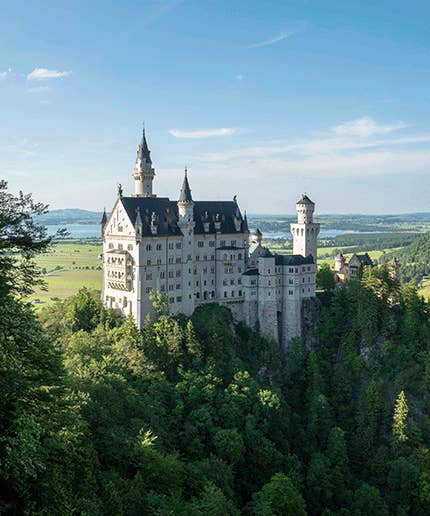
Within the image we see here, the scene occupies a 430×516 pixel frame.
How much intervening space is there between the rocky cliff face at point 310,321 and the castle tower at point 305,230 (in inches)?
338

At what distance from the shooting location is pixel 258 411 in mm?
82750

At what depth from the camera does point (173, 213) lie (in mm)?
96938

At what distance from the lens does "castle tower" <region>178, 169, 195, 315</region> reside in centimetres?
9594

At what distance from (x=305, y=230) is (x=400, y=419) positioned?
1500 inches

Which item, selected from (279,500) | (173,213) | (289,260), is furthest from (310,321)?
(279,500)

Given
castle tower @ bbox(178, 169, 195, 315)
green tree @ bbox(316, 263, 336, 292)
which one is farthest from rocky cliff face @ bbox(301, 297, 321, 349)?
castle tower @ bbox(178, 169, 195, 315)

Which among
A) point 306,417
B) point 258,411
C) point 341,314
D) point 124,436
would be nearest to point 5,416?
point 124,436

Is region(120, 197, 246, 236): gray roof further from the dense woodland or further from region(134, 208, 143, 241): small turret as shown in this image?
the dense woodland

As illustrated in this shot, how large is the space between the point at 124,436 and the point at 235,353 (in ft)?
135

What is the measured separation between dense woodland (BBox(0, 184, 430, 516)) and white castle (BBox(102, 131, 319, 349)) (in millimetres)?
3194

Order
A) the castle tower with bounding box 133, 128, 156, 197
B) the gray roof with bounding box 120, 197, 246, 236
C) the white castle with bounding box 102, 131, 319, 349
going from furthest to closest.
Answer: the castle tower with bounding box 133, 128, 156, 197 → the gray roof with bounding box 120, 197, 246, 236 → the white castle with bounding box 102, 131, 319, 349

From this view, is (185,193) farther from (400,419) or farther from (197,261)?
(400,419)

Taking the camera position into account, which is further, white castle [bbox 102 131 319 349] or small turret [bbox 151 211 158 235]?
white castle [bbox 102 131 319 349]

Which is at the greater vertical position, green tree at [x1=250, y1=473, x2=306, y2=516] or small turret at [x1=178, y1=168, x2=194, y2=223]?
small turret at [x1=178, y1=168, x2=194, y2=223]
